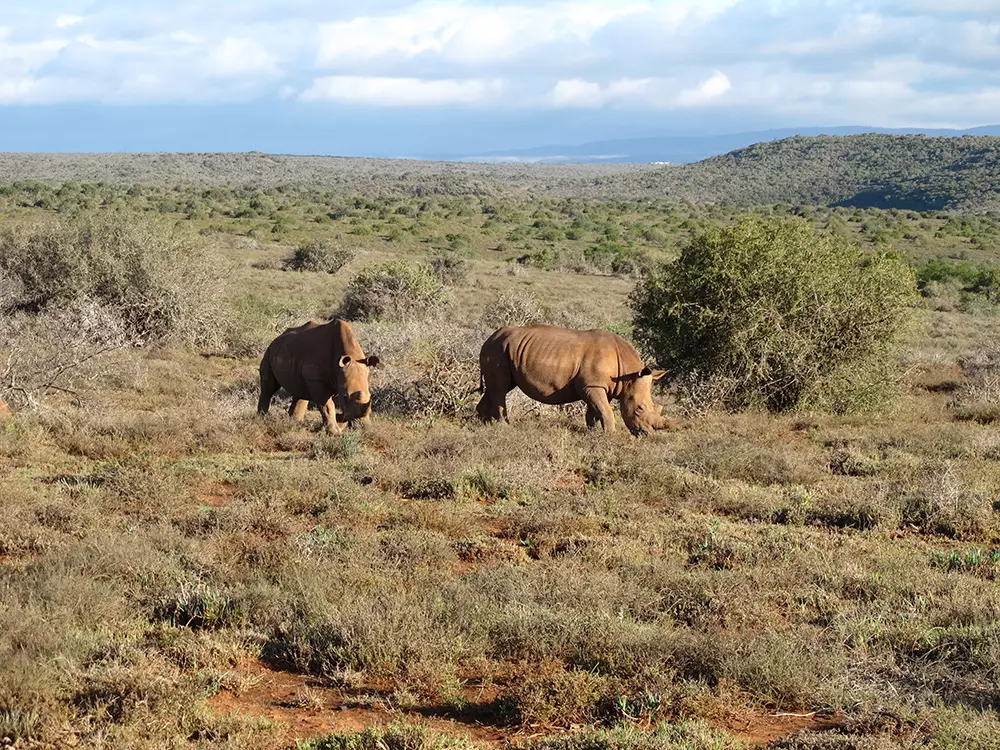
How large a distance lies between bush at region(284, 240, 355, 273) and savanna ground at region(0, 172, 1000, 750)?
20256mm

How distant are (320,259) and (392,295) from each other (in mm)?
11063

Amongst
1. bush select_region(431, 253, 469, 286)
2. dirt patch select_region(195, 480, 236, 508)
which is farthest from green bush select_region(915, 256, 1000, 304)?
dirt patch select_region(195, 480, 236, 508)

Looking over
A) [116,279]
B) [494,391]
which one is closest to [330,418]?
[494,391]

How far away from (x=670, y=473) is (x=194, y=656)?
5.74 meters

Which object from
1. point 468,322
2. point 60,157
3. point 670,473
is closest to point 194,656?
point 670,473

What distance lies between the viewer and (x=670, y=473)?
9.98 m

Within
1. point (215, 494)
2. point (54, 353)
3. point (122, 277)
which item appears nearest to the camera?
point (215, 494)

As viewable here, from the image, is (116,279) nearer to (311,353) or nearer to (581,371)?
(311,353)

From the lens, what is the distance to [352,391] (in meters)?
12.3

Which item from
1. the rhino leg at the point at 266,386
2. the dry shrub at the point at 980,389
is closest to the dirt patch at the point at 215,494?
the rhino leg at the point at 266,386

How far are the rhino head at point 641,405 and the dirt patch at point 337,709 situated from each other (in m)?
7.18

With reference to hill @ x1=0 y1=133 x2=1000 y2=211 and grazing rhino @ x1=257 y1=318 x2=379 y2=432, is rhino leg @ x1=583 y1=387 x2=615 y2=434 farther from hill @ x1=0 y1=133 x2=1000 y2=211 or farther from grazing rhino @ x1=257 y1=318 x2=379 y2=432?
hill @ x1=0 y1=133 x2=1000 y2=211

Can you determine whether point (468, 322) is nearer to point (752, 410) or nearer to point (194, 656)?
point (752, 410)

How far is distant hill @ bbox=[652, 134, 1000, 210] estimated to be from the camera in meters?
84.9
